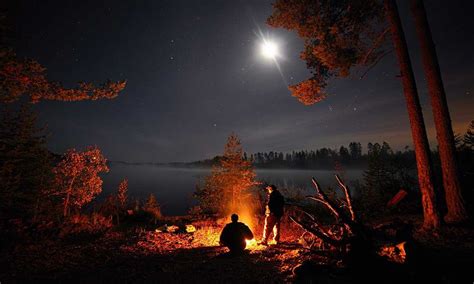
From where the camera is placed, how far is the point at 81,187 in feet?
43.0

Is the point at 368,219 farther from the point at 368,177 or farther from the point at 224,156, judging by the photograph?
the point at 224,156

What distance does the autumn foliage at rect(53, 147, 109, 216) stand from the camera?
12.4 metres

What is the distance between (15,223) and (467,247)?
1304cm

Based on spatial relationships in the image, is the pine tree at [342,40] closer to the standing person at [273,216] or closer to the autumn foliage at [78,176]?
the standing person at [273,216]

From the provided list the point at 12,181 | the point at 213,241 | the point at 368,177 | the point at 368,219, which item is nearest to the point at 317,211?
the point at 368,219

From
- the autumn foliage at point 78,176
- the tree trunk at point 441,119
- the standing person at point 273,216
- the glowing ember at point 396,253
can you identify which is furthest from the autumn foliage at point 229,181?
the glowing ember at point 396,253

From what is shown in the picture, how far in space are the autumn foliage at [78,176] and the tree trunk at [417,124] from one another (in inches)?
587

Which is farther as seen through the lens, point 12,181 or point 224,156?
point 224,156

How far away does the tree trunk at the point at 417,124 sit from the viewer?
7.36 m

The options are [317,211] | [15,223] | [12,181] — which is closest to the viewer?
[15,223]

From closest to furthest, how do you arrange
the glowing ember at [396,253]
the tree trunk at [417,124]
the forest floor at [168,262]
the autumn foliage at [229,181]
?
the glowing ember at [396,253], the forest floor at [168,262], the tree trunk at [417,124], the autumn foliage at [229,181]

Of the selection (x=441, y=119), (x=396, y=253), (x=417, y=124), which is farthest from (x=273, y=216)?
(x=441, y=119)

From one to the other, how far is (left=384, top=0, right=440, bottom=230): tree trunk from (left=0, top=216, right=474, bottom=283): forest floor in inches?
29.9

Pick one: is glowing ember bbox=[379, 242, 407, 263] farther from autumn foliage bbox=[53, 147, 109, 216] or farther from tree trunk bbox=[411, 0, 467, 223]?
autumn foliage bbox=[53, 147, 109, 216]
